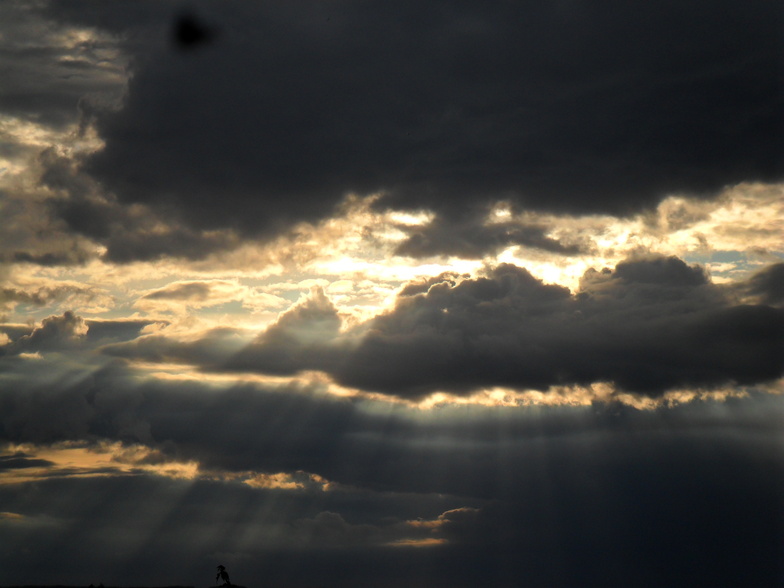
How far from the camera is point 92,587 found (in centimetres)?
19062

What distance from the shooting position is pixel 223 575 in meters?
184

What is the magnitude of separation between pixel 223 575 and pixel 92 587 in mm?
54249
